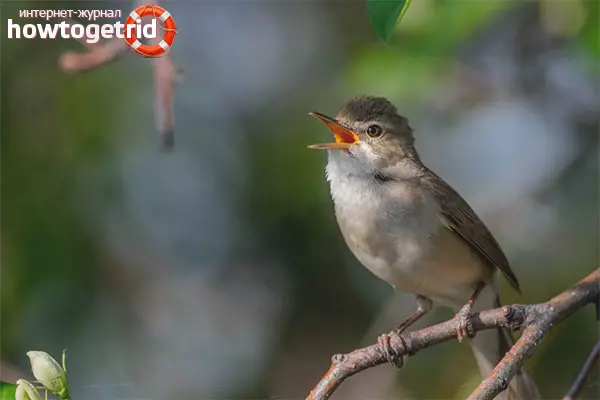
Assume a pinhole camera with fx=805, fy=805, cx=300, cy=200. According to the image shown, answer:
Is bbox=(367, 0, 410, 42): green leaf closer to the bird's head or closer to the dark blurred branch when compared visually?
the bird's head

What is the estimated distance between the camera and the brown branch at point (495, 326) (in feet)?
6.16

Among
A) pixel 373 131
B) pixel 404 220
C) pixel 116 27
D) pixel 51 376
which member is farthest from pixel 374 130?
pixel 51 376

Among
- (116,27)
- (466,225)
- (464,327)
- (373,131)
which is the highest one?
(116,27)

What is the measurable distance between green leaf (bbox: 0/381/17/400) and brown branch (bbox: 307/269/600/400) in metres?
0.66

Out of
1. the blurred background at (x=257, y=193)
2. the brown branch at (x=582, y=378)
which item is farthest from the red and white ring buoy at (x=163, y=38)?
the brown branch at (x=582, y=378)

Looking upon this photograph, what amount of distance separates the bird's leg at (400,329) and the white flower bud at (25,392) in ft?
3.09

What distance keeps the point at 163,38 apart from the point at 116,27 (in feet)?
0.55

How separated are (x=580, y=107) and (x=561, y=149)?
198 millimetres

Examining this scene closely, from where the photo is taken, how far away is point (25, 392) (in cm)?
166

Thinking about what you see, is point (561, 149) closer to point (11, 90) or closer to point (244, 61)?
point (244, 61)

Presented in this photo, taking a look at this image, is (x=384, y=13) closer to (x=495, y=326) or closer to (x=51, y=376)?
(x=495, y=326)

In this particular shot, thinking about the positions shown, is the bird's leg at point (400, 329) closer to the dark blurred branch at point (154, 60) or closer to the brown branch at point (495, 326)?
the brown branch at point (495, 326)

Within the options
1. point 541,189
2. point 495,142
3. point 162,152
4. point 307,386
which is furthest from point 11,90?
point 541,189

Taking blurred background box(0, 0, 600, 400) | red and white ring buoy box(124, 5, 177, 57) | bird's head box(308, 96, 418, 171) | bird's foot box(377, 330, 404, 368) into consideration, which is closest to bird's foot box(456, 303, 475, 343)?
bird's foot box(377, 330, 404, 368)
